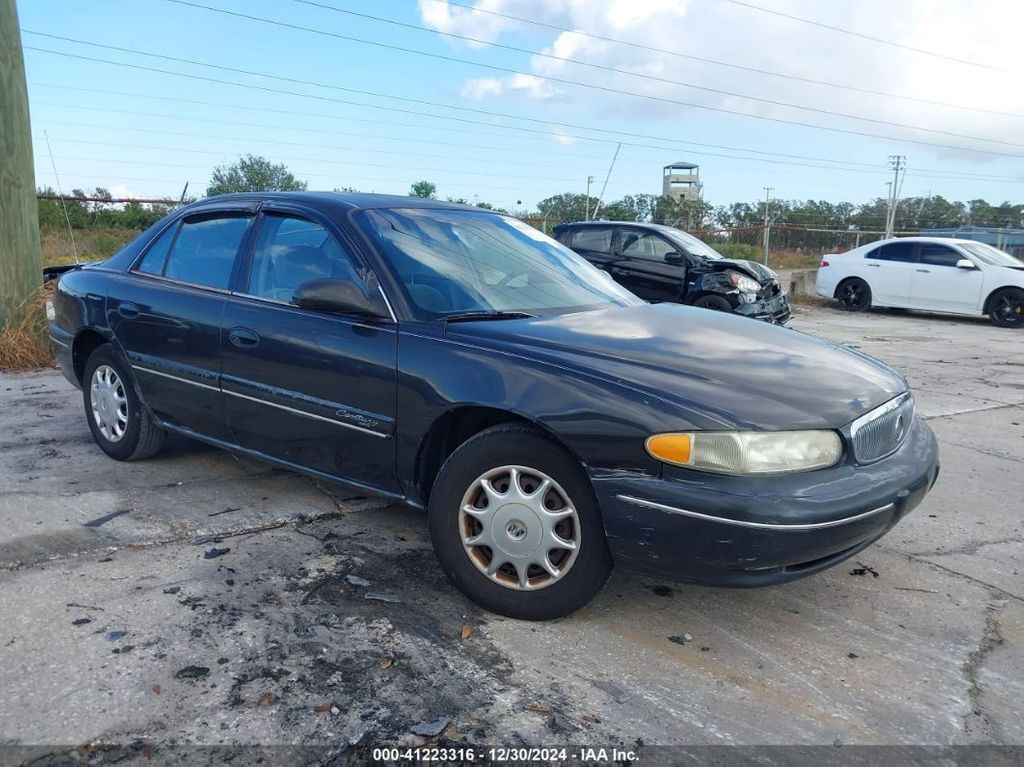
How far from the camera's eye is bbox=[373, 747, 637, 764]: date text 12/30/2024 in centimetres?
220

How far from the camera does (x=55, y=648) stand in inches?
106

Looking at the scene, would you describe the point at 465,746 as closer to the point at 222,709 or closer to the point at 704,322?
the point at 222,709

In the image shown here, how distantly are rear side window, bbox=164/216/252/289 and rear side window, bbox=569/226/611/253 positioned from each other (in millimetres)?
7979

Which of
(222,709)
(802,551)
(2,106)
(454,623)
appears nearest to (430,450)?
(454,623)

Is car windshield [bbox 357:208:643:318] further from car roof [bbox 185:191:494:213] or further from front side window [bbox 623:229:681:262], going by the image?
front side window [bbox 623:229:681:262]

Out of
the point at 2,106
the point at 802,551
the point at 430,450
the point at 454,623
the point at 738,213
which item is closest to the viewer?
the point at 802,551

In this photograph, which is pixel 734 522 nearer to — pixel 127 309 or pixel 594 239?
pixel 127 309

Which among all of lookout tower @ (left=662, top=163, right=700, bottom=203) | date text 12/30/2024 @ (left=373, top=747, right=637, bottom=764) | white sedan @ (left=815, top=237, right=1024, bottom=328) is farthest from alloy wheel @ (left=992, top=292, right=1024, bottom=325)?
lookout tower @ (left=662, top=163, right=700, bottom=203)

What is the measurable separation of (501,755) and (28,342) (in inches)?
279

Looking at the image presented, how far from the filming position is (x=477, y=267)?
3705mm

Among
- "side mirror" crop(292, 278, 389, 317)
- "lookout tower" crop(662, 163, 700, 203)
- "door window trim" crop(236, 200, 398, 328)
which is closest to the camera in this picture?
"side mirror" crop(292, 278, 389, 317)

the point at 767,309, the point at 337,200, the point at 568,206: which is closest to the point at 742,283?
the point at 767,309

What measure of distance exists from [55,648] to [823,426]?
2.61m

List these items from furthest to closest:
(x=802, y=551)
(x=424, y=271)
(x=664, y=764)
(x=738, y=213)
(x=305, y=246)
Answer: (x=738, y=213) → (x=305, y=246) → (x=424, y=271) → (x=802, y=551) → (x=664, y=764)
